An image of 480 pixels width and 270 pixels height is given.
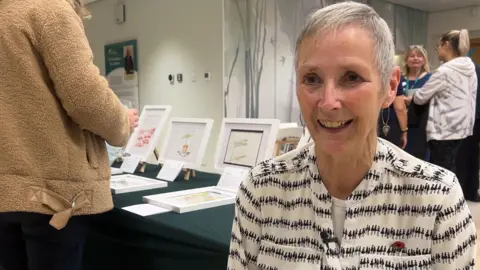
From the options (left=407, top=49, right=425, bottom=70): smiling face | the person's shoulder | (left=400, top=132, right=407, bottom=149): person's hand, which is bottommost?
(left=400, top=132, right=407, bottom=149): person's hand

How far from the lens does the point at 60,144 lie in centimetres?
123

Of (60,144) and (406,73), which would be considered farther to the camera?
(406,73)

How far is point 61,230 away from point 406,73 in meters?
3.18

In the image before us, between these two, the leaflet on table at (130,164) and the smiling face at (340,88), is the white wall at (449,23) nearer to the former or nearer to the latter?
the leaflet on table at (130,164)

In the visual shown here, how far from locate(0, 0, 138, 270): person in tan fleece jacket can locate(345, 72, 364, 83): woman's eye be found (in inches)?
29.6

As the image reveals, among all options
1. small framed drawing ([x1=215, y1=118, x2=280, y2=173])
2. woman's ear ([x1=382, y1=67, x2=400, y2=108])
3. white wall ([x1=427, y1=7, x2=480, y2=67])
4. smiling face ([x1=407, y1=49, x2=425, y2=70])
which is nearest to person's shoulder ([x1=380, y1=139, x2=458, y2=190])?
woman's ear ([x1=382, y1=67, x2=400, y2=108])

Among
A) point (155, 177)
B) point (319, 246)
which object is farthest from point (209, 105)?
point (319, 246)

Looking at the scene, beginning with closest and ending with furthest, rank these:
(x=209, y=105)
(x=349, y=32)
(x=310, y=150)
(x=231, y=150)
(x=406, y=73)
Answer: (x=349, y=32)
(x=310, y=150)
(x=231, y=150)
(x=406, y=73)
(x=209, y=105)

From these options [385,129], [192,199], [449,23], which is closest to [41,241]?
[192,199]

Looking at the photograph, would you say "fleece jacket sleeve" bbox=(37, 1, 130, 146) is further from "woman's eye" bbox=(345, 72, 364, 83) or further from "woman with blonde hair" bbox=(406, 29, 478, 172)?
"woman with blonde hair" bbox=(406, 29, 478, 172)

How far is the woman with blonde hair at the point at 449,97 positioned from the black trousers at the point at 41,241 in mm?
2809

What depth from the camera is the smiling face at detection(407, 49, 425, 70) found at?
3.45 m

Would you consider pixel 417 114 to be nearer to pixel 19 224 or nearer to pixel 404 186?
pixel 404 186

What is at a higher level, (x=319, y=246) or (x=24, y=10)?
(x=24, y=10)
